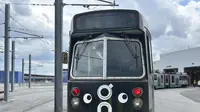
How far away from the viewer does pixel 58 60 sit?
40.2 ft

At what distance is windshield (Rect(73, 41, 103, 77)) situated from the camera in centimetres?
662

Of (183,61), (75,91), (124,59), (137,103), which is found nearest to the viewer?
(137,103)

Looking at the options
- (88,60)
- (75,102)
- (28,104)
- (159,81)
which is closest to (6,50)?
(28,104)

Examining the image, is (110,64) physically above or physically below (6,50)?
below

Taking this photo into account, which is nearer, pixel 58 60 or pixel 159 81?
pixel 58 60

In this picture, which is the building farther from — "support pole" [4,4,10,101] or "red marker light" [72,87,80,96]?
"red marker light" [72,87,80,96]

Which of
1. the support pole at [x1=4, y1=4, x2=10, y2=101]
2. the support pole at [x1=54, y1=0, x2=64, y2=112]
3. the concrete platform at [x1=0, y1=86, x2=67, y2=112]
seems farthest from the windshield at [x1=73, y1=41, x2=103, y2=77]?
the support pole at [x1=4, y1=4, x2=10, y2=101]

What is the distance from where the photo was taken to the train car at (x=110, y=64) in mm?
6340

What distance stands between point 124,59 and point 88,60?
799mm

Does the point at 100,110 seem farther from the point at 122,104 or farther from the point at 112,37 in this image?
the point at 112,37

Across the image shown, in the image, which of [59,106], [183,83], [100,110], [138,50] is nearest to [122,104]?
[100,110]

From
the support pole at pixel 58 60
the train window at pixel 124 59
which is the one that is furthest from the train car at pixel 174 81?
the train window at pixel 124 59

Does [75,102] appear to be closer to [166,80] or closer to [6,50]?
[6,50]

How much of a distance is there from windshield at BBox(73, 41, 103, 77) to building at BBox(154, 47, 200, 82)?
2539 inches
